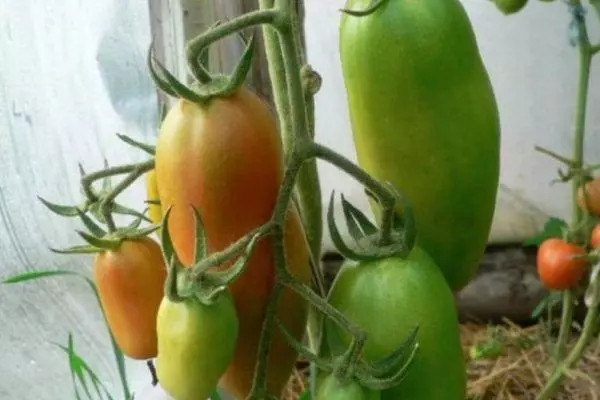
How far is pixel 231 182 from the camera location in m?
0.40

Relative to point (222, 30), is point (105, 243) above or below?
below

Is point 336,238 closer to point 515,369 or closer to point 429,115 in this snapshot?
point 429,115

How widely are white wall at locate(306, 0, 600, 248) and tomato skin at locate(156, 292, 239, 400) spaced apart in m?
0.94

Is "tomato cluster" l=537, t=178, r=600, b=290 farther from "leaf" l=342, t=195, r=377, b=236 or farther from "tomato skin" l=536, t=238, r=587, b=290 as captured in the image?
"leaf" l=342, t=195, r=377, b=236

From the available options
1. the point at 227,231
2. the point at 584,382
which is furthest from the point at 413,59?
the point at 584,382

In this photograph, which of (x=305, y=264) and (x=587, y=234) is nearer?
(x=305, y=264)

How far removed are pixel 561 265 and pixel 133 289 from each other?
0.65m

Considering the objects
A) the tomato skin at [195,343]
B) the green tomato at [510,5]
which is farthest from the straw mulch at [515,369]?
the tomato skin at [195,343]

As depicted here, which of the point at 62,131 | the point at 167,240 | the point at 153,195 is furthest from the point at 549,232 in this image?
the point at 167,240

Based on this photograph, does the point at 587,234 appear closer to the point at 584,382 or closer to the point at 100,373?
the point at 584,382

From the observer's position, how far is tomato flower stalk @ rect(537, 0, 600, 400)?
36.2 inches

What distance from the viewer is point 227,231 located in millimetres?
411

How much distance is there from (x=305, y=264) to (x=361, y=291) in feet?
0.10

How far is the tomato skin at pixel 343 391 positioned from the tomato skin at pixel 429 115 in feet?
0.34
